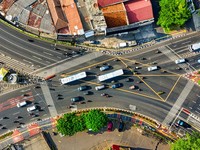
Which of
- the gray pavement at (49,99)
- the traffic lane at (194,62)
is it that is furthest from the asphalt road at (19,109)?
the traffic lane at (194,62)

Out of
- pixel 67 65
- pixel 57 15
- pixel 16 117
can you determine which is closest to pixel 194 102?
pixel 67 65

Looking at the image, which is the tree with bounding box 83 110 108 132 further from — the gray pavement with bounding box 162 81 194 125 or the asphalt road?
the gray pavement with bounding box 162 81 194 125

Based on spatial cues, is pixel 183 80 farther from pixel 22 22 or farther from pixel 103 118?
pixel 22 22

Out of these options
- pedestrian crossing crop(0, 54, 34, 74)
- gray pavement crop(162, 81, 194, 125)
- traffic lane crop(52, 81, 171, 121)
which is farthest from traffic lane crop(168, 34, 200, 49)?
pedestrian crossing crop(0, 54, 34, 74)

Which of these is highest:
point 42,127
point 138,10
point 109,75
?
point 138,10

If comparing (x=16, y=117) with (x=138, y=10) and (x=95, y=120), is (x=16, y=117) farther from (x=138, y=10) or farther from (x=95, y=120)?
(x=138, y=10)

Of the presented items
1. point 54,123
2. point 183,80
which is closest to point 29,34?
point 54,123
